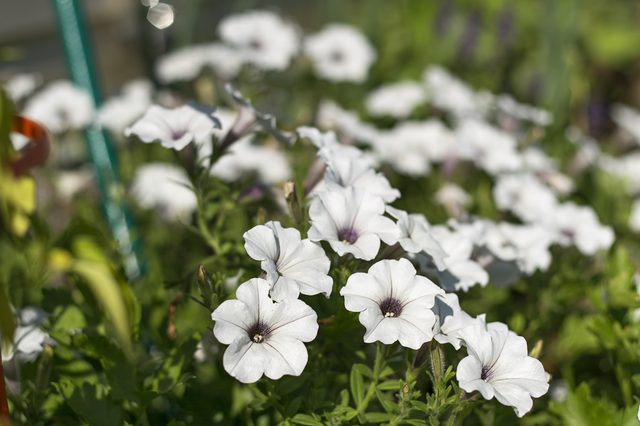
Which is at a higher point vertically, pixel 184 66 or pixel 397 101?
pixel 184 66

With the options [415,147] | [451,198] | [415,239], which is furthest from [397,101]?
[415,239]

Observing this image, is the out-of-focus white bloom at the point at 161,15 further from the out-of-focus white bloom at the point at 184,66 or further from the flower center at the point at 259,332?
the flower center at the point at 259,332

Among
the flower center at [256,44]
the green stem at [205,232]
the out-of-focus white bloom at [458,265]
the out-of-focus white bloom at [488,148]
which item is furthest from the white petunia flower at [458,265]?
the flower center at [256,44]

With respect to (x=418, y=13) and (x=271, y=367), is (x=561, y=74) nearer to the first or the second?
(x=418, y=13)

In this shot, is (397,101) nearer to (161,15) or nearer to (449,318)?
(161,15)

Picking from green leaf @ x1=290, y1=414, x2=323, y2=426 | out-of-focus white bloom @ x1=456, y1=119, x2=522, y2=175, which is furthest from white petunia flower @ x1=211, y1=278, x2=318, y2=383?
out-of-focus white bloom @ x1=456, y1=119, x2=522, y2=175

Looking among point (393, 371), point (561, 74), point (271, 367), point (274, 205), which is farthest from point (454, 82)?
point (271, 367)
